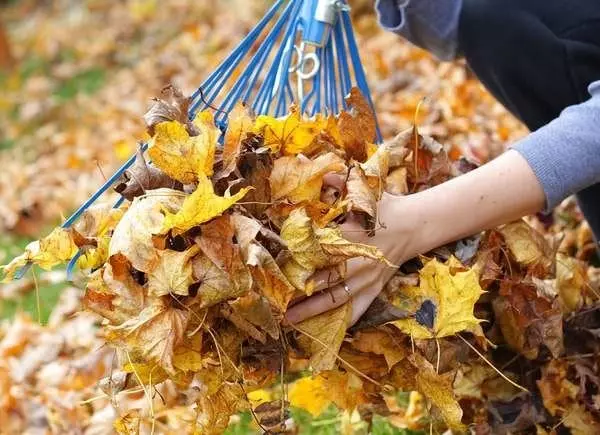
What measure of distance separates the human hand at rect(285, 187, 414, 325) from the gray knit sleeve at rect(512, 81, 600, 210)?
20 centimetres

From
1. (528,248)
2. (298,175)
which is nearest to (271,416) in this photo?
(298,175)

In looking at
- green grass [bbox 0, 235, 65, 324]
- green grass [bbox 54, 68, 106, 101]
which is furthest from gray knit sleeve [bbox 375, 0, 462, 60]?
green grass [bbox 54, 68, 106, 101]

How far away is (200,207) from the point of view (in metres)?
0.96

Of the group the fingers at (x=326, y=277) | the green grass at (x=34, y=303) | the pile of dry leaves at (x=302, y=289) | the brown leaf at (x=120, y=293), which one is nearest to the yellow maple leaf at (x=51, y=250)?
the pile of dry leaves at (x=302, y=289)

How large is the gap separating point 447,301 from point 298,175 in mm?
245

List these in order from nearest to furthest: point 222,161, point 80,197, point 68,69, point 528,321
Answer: point 222,161 < point 528,321 < point 80,197 < point 68,69

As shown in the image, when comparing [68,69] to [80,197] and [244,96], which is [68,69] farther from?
[244,96]

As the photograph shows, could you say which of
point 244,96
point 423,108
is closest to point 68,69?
point 423,108

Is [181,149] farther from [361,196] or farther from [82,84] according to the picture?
[82,84]

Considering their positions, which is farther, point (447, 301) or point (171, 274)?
point (447, 301)

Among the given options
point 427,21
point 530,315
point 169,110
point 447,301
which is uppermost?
point 169,110

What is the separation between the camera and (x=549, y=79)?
1.43 meters

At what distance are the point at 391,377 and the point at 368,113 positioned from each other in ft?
1.21

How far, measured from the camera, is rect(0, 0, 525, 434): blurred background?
1.73 metres
